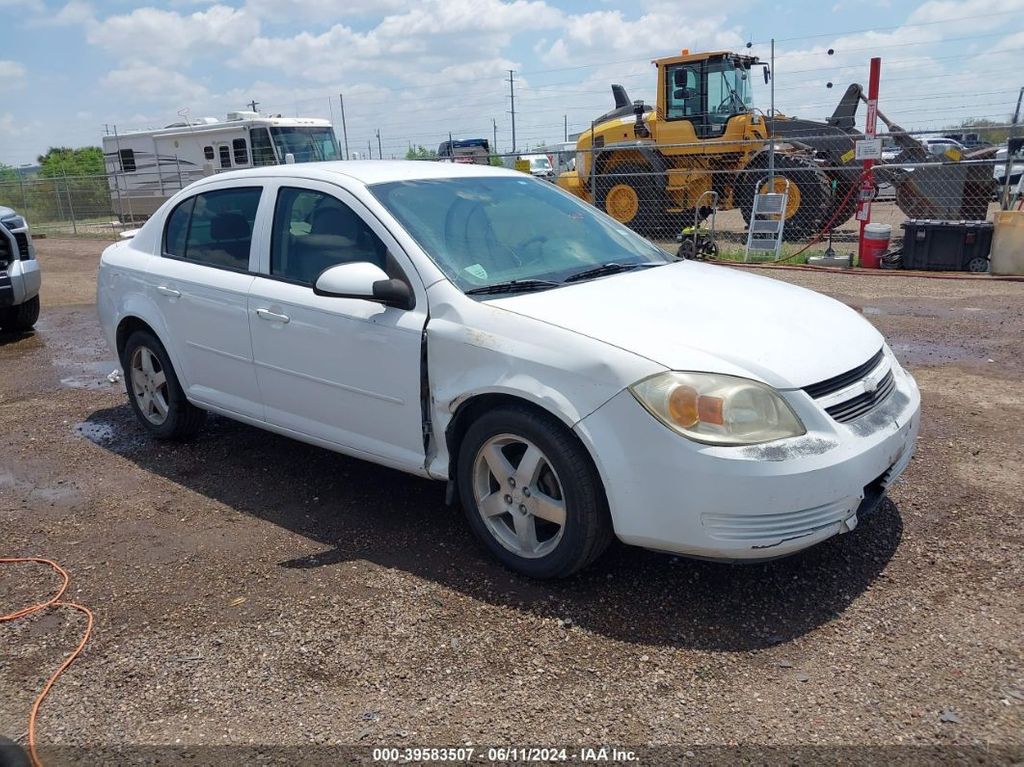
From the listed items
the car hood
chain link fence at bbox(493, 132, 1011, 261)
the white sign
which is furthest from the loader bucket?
the car hood

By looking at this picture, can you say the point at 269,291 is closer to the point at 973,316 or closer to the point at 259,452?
the point at 259,452

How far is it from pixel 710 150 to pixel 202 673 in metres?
14.6

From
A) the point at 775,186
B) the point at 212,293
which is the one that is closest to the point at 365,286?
the point at 212,293

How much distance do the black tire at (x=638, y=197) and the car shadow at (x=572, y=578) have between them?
12672mm

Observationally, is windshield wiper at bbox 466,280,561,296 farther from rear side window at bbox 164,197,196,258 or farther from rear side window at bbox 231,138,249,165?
rear side window at bbox 231,138,249,165

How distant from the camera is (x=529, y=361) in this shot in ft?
10.9

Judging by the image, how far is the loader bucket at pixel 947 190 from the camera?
14000 millimetres

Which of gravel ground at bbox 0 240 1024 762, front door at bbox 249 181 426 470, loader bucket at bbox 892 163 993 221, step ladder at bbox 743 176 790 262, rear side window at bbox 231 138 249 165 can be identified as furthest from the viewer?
rear side window at bbox 231 138 249 165

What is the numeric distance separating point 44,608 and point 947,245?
1173 cm

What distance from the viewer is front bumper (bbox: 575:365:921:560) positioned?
2982 millimetres

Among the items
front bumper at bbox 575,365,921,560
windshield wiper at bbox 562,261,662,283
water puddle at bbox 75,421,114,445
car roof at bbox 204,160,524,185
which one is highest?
car roof at bbox 204,160,524,185

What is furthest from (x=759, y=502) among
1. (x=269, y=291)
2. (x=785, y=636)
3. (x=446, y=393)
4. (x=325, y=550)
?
(x=269, y=291)

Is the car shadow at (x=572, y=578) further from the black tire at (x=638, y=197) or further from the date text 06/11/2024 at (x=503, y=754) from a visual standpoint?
the black tire at (x=638, y=197)

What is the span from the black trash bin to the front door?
10.1 metres
